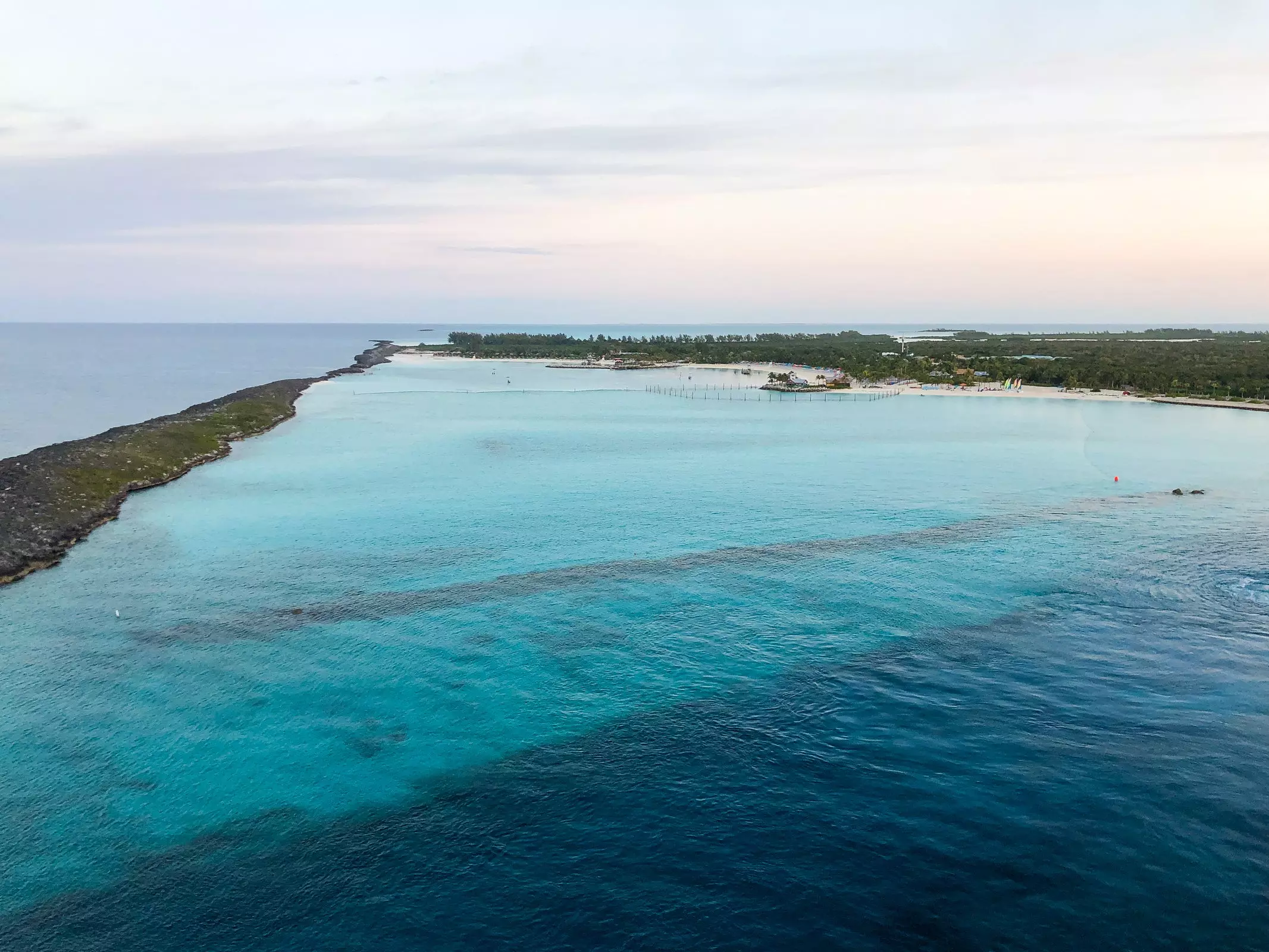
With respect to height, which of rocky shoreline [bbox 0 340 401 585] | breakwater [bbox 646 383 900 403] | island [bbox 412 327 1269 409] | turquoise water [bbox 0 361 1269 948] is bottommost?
turquoise water [bbox 0 361 1269 948]

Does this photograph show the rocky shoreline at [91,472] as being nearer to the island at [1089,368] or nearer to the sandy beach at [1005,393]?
the sandy beach at [1005,393]

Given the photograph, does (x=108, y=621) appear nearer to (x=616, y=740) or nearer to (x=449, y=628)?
(x=449, y=628)

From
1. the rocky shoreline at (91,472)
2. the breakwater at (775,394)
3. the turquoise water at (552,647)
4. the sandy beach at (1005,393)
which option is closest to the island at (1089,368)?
the sandy beach at (1005,393)

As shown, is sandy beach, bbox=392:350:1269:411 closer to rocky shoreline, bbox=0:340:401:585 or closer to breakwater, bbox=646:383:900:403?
breakwater, bbox=646:383:900:403

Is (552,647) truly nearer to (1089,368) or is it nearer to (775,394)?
(775,394)

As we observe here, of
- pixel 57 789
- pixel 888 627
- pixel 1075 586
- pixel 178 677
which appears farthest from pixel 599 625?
pixel 1075 586


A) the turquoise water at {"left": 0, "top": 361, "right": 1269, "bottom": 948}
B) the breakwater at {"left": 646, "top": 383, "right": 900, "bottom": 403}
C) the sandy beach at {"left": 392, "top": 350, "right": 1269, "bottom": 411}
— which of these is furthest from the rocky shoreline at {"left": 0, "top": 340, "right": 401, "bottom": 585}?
the sandy beach at {"left": 392, "top": 350, "right": 1269, "bottom": 411}
